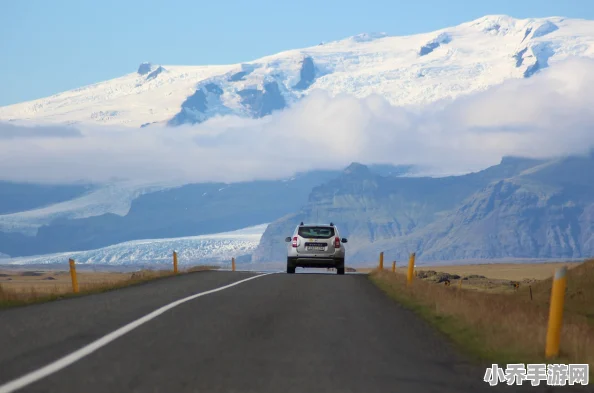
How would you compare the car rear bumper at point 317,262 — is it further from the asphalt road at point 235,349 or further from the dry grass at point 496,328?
the asphalt road at point 235,349

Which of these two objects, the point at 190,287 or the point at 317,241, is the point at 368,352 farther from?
the point at 317,241

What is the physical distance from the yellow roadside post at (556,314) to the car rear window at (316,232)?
31.2 m

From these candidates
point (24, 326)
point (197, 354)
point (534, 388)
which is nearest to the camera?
point (534, 388)

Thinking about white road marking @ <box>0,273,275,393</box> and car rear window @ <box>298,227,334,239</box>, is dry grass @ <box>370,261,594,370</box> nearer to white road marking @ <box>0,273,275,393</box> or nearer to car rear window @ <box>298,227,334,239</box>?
white road marking @ <box>0,273,275,393</box>

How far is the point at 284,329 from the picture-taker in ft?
53.3

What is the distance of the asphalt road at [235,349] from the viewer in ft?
33.9

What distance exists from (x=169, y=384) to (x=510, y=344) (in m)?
6.44

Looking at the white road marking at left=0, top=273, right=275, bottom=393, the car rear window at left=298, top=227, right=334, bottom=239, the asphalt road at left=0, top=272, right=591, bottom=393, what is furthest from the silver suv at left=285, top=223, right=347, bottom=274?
the white road marking at left=0, top=273, right=275, bottom=393

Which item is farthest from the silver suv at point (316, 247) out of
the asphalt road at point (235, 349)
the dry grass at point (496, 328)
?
the asphalt road at point (235, 349)

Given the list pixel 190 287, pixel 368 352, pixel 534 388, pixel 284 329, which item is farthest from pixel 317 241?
pixel 534 388

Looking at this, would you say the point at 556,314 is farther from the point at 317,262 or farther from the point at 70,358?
the point at 317,262

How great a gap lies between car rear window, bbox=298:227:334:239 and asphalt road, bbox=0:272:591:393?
2211 cm

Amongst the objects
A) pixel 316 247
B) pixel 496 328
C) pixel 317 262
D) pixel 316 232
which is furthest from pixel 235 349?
pixel 316 232

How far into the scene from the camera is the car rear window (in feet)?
146
